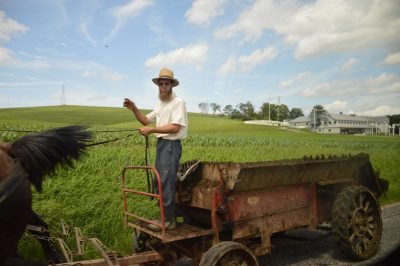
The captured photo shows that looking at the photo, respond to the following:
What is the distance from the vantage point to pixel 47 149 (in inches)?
131

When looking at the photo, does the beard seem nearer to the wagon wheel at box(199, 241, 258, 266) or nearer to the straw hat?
the straw hat

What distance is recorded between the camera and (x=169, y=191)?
4043 mm

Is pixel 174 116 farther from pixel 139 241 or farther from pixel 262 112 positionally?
pixel 262 112

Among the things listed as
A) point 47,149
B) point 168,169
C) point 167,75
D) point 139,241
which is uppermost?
point 167,75

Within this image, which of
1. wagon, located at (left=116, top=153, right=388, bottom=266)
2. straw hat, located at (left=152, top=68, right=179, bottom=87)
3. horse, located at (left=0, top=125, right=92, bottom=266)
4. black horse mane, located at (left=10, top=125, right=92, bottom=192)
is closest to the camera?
horse, located at (left=0, top=125, right=92, bottom=266)

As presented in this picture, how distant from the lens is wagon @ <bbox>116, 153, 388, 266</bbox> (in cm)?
399

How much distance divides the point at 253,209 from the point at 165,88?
5.59 feet

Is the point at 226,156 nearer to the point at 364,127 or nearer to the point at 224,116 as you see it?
the point at 364,127

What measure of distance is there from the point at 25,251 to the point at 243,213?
2.86 metres

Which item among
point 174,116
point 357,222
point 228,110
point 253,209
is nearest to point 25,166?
point 174,116

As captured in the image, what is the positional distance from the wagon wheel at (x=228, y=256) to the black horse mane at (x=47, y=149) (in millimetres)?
1640

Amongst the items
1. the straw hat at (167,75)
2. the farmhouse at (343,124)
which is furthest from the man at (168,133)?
the farmhouse at (343,124)

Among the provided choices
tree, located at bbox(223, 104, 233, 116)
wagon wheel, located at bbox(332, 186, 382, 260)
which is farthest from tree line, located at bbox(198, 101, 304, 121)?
wagon wheel, located at bbox(332, 186, 382, 260)

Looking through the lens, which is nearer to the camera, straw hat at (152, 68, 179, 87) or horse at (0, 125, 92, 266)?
horse at (0, 125, 92, 266)
